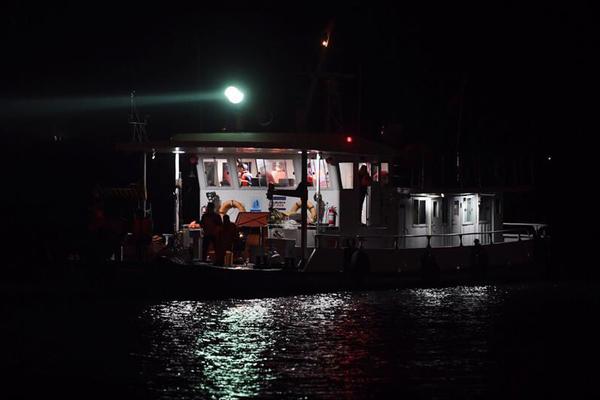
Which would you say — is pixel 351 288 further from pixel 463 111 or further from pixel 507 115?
pixel 507 115

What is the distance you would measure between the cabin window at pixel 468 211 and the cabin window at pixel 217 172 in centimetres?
809

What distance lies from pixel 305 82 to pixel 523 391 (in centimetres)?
1544

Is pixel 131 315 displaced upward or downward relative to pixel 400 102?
downward

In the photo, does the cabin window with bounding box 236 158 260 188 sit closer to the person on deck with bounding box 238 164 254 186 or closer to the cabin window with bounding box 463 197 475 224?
the person on deck with bounding box 238 164 254 186

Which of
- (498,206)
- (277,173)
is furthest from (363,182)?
(498,206)

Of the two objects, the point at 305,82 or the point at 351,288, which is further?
the point at 305,82

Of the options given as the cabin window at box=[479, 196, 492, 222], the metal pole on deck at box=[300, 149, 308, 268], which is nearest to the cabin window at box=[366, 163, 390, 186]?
the metal pole on deck at box=[300, 149, 308, 268]

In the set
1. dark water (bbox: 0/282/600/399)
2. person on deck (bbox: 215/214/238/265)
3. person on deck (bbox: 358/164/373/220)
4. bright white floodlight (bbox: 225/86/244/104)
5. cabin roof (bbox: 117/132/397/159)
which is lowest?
dark water (bbox: 0/282/600/399)

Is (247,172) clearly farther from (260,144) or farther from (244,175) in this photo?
(260,144)

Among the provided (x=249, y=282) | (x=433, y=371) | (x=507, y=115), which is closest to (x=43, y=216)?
(x=249, y=282)

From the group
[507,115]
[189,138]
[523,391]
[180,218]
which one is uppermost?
[507,115]

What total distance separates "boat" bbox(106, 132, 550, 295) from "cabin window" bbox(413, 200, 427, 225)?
0.03 m

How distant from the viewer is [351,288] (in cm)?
2725

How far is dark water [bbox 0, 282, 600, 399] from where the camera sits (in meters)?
16.0
